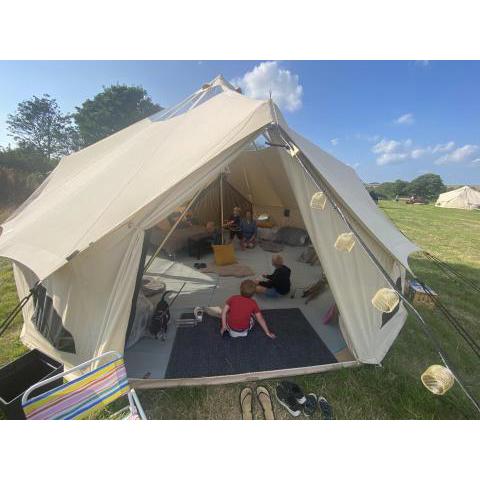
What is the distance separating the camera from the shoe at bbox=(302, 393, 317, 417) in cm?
269

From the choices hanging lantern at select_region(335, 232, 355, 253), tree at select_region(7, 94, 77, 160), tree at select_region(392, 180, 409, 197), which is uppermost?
tree at select_region(7, 94, 77, 160)

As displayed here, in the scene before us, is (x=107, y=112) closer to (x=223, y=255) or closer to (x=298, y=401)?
(x=223, y=255)

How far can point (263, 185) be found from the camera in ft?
31.9

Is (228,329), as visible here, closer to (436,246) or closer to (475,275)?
(475,275)

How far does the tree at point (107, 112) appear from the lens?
32969 millimetres

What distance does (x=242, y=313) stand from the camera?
373 centimetres

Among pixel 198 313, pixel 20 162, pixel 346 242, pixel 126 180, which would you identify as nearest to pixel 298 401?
pixel 346 242

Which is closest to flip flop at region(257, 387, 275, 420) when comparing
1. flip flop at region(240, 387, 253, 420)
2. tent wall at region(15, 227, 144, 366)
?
flip flop at region(240, 387, 253, 420)

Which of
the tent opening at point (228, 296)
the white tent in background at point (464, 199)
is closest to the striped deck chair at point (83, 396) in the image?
the tent opening at point (228, 296)

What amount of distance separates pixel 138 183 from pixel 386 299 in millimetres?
3129

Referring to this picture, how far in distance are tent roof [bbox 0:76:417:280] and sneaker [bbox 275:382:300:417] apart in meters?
2.27

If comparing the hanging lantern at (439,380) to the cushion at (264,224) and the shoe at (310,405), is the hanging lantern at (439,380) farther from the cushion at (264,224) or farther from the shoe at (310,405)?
the cushion at (264,224)

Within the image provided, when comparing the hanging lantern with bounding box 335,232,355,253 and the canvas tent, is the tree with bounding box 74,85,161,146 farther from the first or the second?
the hanging lantern with bounding box 335,232,355,253

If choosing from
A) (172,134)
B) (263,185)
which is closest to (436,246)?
(263,185)
